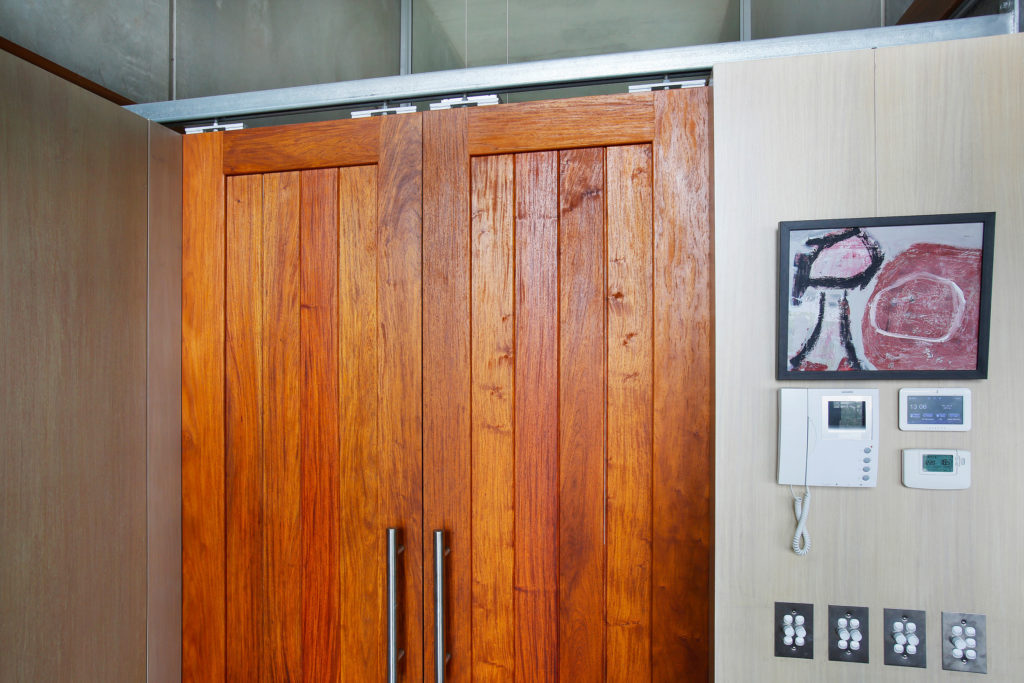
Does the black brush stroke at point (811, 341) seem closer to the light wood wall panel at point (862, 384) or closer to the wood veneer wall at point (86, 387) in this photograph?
the light wood wall panel at point (862, 384)

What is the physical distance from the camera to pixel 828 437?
3.05 feet

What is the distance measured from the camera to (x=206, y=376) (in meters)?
1.23

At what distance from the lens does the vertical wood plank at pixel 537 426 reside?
1061mm

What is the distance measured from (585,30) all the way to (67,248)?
4.70 feet

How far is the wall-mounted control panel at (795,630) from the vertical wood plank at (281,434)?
1080 mm

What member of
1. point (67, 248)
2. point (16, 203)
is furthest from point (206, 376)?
point (16, 203)

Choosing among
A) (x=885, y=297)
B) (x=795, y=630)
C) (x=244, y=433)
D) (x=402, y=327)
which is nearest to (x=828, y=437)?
(x=885, y=297)

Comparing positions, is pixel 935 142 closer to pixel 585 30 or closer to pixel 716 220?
pixel 716 220

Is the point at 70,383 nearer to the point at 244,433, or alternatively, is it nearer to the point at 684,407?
the point at 244,433

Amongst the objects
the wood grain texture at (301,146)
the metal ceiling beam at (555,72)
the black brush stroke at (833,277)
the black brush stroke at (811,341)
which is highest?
the metal ceiling beam at (555,72)

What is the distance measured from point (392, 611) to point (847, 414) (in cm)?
104

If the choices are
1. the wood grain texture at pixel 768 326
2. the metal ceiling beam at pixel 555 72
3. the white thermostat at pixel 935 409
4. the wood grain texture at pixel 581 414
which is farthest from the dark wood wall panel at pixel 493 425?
the white thermostat at pixel 935 409

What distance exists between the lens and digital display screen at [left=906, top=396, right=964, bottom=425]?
2.98 ft

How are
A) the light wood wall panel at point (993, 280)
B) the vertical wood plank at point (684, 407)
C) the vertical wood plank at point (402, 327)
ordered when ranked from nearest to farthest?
the light wood wall panel at point (993, 280), the vertical wood plank at point (684, 407), the vertical wood plank at point (402, 327)
